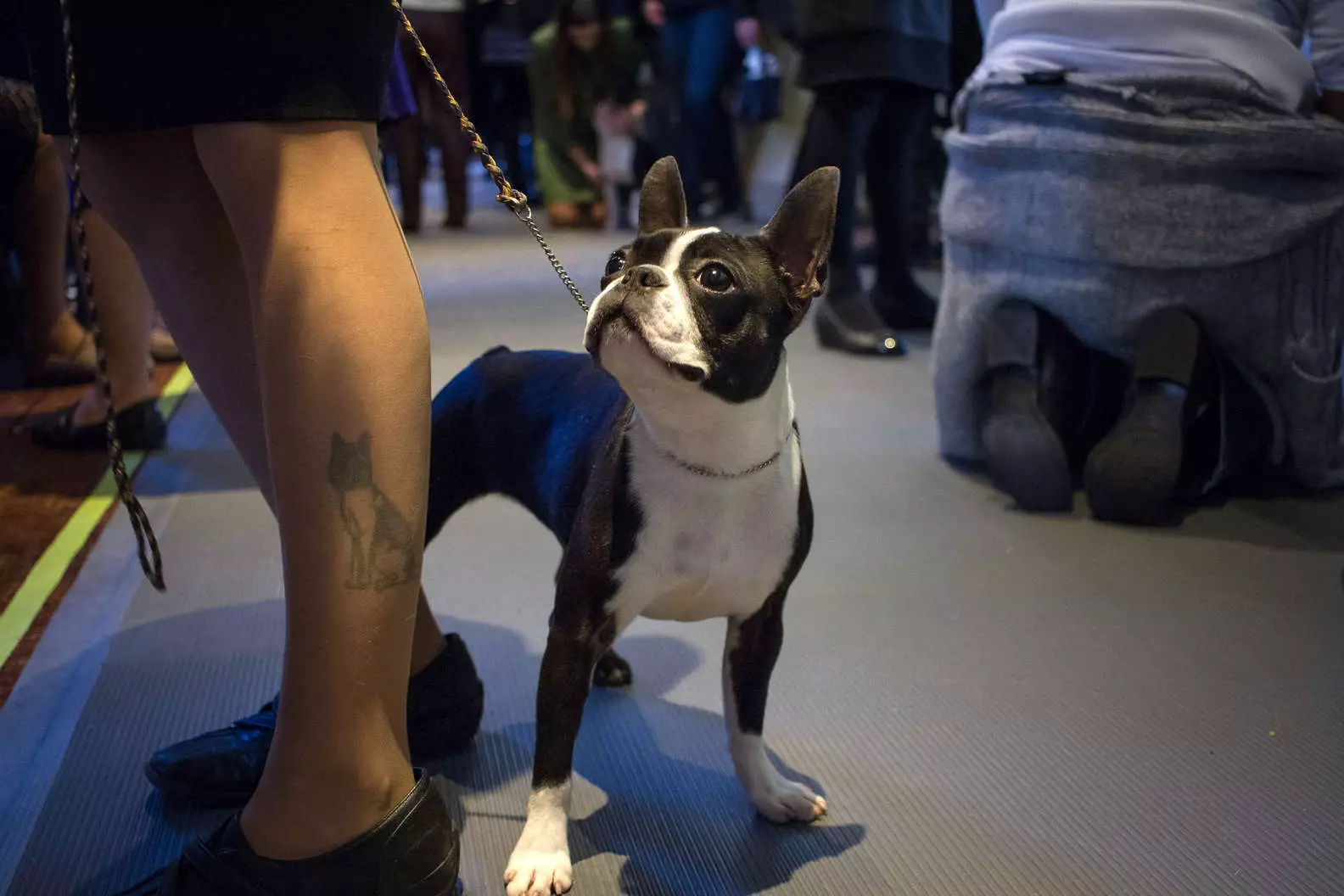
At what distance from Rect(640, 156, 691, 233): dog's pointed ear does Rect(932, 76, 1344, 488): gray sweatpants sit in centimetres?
110

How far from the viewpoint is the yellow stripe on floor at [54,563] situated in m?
1.61

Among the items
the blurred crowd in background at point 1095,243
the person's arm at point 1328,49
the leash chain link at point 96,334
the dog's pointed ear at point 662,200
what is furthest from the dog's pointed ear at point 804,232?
the person's arm at point 1328,49

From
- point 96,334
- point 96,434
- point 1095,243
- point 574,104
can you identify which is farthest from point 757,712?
point 574,104

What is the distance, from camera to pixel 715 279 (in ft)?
3.39

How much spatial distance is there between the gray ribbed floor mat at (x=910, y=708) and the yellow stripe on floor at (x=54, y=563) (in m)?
0.14

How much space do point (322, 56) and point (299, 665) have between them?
1.57 ft

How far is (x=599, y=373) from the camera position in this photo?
1.29m

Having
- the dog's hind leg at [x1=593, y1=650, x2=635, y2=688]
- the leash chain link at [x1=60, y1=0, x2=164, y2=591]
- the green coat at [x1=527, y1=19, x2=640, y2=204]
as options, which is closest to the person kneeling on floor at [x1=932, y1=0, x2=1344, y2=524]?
the dog's hind leg at [x1=593, y1=650, x2=635, y2=688]

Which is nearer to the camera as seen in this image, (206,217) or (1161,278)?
(206,217)

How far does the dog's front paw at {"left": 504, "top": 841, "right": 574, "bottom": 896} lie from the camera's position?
1.05 metres

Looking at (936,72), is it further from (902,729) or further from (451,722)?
(451,722)

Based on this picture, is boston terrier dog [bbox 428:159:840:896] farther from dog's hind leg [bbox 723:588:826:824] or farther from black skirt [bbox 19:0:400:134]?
black skirt [bbox 19:0:400:134]

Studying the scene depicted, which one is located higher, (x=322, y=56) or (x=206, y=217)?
(x=322, y=56)

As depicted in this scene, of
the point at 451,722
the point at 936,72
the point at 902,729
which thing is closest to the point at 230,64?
the point at 451,722
